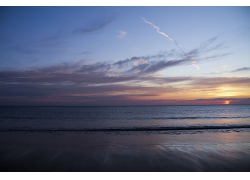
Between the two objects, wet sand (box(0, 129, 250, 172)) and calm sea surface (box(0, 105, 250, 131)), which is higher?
wet sand (box(0, 129, 250, 172))

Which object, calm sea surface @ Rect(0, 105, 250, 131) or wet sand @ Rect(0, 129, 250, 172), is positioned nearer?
wet sand @ Rect(0, 129, 250, 172)

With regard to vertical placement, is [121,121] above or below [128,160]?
below

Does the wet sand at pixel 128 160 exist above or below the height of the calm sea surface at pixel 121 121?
above

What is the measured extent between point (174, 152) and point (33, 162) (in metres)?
7.29

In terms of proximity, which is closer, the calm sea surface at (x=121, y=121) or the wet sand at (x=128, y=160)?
the wet sand at (x=128, y=160)

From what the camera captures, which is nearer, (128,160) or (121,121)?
(128,160)

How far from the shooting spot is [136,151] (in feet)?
29.2
